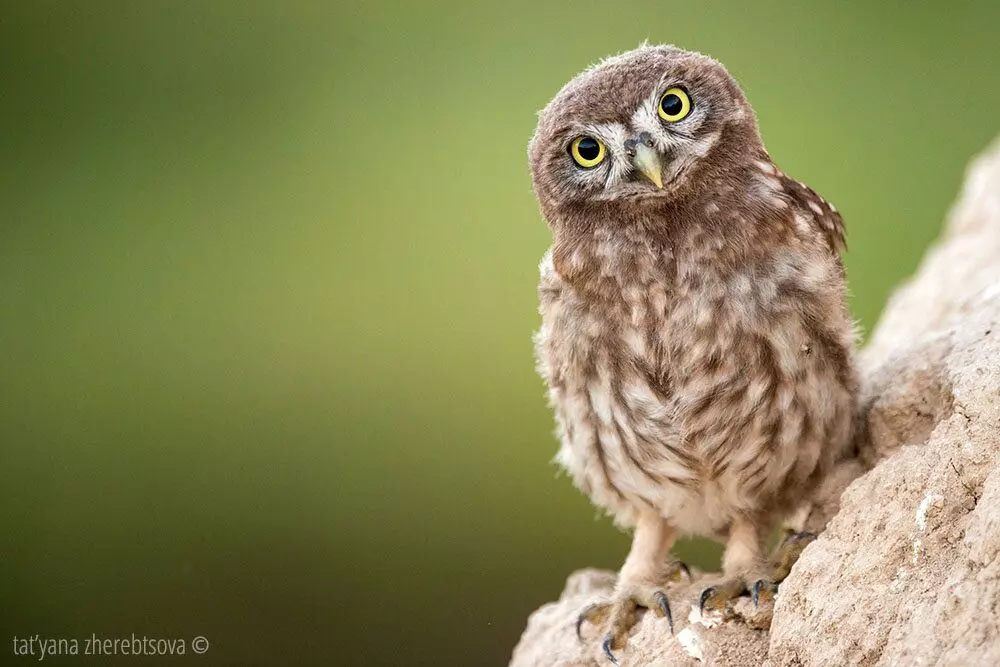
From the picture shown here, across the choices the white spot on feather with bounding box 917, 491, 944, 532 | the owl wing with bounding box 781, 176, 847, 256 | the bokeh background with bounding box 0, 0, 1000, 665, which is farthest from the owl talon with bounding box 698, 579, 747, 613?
the bokeh background with bounding box 0, 0, 1000, 665

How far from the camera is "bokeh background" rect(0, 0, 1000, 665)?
542cm

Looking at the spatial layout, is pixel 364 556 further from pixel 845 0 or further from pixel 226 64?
pixel 845 0

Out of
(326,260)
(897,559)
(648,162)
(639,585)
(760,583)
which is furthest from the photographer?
(326,260)

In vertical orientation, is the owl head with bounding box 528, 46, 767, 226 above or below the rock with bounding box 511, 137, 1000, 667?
above

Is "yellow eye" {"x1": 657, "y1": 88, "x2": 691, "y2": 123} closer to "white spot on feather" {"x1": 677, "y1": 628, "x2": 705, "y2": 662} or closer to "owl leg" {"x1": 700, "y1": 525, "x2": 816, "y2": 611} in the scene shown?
"owl leg" {"x1": 700, "y1": 525, "x2": 816, "y2": 611}

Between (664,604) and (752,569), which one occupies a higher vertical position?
(752,569)

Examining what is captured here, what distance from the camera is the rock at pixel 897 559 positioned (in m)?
1.92

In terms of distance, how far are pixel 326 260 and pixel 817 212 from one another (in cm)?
375

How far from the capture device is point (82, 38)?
19.8ft

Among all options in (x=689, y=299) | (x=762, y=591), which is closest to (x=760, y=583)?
(x=762, y=591)

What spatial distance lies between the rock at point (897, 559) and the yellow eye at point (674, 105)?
0.75m

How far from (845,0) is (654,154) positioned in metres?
3.63

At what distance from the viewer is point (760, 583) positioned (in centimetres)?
262

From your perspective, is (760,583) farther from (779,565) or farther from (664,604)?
(664,604)
